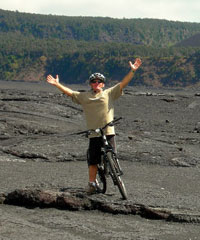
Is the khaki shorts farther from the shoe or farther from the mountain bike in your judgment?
the shoe

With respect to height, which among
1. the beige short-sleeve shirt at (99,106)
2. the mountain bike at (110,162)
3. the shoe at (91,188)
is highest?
the beige short-sleeve shirt at (99,106)

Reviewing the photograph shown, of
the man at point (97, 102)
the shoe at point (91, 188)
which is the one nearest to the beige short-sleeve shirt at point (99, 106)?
the man at point (97, 102)

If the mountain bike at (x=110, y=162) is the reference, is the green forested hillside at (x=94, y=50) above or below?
above

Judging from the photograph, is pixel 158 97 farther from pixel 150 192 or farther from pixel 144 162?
pixel 150 192

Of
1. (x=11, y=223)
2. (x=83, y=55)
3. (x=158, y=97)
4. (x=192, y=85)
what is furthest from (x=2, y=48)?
(x=11, y=223)

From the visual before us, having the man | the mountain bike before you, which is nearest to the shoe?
the mountain bike

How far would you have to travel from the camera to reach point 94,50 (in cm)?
10525

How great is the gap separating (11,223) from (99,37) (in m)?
157

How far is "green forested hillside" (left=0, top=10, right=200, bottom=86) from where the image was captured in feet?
283

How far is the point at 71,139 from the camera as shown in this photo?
14469mm

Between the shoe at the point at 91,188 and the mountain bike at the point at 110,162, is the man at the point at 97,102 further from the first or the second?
the shoe at the point at 91,188

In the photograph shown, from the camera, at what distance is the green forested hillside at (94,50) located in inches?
3398

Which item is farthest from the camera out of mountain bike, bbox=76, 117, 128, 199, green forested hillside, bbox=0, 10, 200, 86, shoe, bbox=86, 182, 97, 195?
green forested hillside, bbox=0, 10, 200, 86

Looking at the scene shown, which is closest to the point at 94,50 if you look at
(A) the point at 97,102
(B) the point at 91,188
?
(B) the point at 91,188
